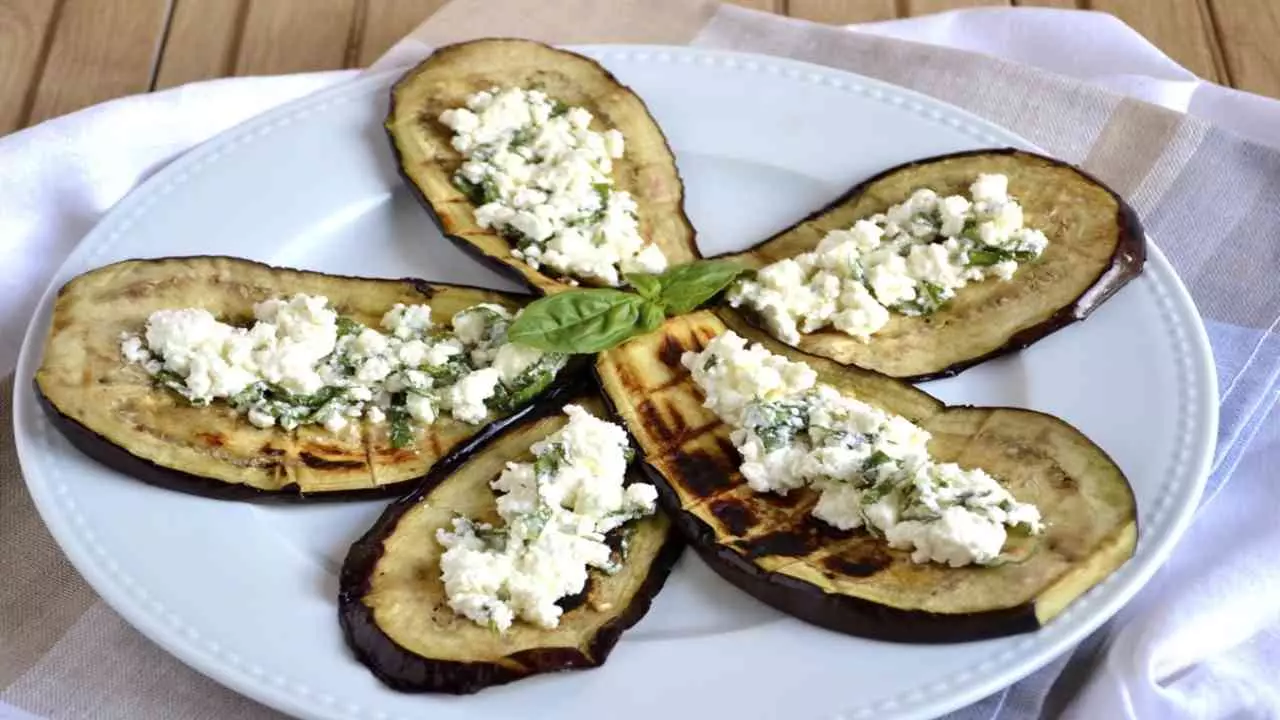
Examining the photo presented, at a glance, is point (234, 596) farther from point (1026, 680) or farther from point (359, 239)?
point (1026, 680)

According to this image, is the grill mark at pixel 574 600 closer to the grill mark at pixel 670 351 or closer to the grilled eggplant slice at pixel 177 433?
the grilled eggplant slice at pixel 177 433

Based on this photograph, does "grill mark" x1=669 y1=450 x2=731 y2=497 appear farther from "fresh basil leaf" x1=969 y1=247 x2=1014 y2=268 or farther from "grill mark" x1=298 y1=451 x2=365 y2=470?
"fresh basil leaf" x1=969 y1=247 x2=1014 y2=268

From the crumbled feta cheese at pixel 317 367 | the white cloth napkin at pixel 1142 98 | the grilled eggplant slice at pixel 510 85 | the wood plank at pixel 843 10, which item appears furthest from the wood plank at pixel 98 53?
the wood plank at pixel 843 10

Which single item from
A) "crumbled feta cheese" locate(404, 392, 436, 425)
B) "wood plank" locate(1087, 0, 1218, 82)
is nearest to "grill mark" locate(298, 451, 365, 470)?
"crumbled feta cheese" locate(404, 392, 436, 425)

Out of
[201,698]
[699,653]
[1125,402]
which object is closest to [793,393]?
[699,653]

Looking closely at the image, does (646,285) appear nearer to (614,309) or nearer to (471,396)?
(614,309)

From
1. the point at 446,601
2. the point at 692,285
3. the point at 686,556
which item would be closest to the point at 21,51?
the point at 692,285
